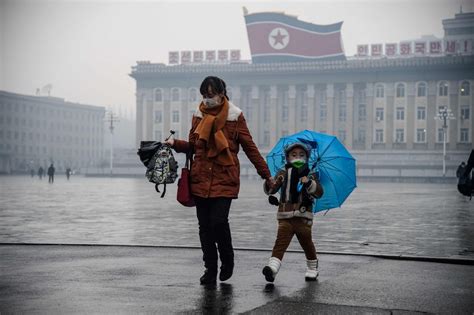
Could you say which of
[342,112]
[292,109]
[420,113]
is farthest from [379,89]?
[292,109]

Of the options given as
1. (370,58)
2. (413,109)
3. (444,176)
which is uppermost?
(370,58)

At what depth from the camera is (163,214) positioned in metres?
17.8

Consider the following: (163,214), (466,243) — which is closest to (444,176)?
(163,214)

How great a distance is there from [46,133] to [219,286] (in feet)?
375

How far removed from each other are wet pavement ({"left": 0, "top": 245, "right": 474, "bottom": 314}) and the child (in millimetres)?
344

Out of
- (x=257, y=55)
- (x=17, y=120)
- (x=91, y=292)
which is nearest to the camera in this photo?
(x=91, y=292)

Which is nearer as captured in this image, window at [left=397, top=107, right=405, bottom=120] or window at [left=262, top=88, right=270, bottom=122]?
window at [left=397, top=107, right=405, bottom=120]

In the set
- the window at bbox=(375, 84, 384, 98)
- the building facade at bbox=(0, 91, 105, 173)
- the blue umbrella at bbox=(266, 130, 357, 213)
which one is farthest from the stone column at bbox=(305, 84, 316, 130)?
the blue umbrella at bbox=(266, 130, 357, 213)

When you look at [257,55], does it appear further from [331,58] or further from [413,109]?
[413,109]

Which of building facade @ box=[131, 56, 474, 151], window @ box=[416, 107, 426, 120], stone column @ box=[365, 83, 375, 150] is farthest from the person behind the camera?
stone column @ box=[365, 83, 375, 150]

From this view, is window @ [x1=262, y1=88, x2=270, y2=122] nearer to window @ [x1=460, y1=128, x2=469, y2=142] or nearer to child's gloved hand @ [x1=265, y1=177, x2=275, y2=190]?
window @ [x1=460, y1=128, x2=469, y2=142]

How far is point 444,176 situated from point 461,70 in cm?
Result: 2084

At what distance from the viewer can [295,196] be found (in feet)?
23.0

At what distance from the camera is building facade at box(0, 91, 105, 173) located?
108m
